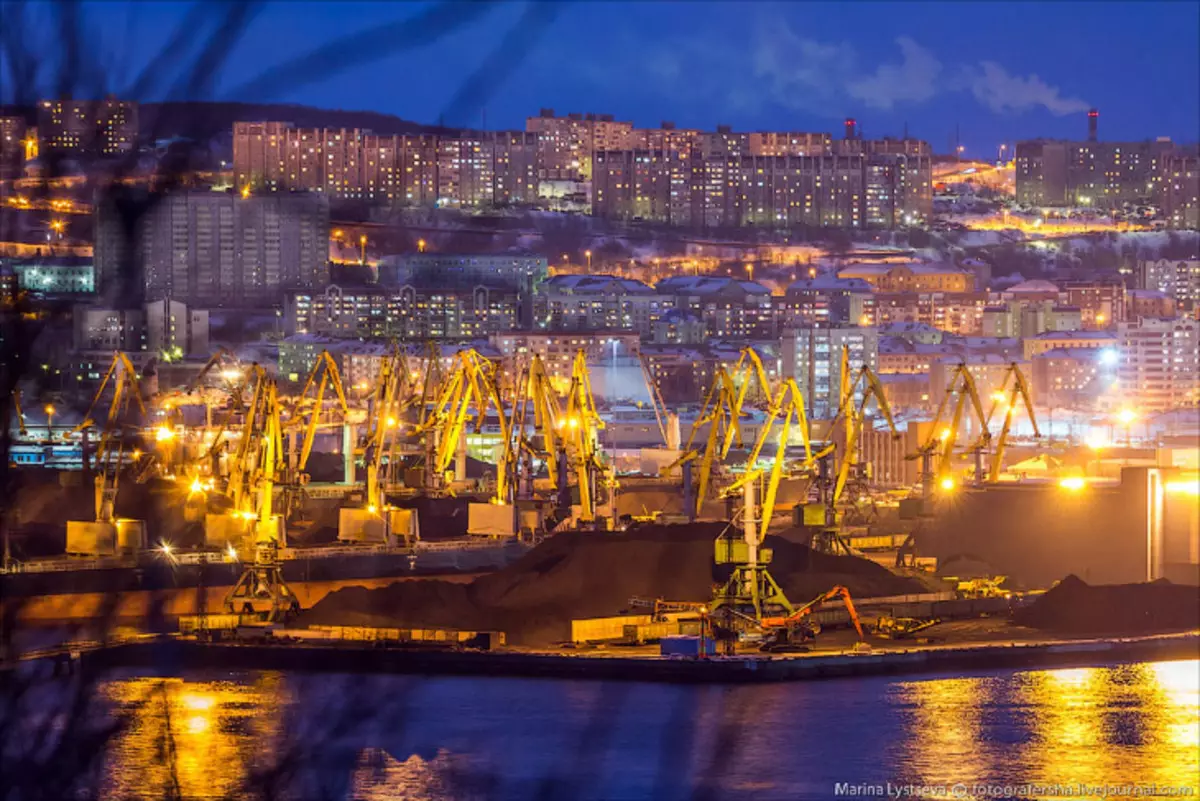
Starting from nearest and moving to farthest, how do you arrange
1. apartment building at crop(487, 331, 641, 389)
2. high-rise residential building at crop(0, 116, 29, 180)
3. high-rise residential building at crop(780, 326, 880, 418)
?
high-rise residential building at crop(0, 116, 29, 180), high-rise residential building at crop(780, 326, 880, 418), apartment building at crop(487, 331, 641, 389)

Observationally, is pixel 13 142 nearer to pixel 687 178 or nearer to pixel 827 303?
pixel 827 303

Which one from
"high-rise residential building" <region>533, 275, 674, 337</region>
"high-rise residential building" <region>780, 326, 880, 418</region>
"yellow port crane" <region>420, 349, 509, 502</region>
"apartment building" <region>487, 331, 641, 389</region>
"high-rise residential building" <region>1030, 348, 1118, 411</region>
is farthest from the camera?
"high-rise residential building" <region>533, 275, 674, 337</region>

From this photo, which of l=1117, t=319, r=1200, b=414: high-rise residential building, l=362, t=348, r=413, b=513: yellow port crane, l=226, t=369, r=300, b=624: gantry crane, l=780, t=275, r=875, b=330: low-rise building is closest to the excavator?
l=226, t=369, r=300, b=624: gantry crane

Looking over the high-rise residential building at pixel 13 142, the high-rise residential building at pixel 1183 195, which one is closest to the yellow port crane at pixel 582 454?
the high-rise residential building at pixel 13 142

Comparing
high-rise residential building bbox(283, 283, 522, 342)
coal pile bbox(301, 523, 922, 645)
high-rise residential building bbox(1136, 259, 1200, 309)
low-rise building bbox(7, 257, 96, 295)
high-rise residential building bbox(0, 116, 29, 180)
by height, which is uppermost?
high-rise residential building bbox(1136, 259, 1200, 309)

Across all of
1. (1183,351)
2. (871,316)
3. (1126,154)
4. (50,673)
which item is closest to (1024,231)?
(1126,154)

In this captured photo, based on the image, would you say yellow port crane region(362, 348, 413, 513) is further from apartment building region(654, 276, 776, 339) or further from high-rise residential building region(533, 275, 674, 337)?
apartment building region(654, 276, 776, 339)

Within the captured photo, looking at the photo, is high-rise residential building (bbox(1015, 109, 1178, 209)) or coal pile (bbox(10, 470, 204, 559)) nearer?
coal pile (bbox(10, 470, 204, 559))

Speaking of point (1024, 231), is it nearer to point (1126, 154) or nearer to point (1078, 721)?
point (1126, 154)

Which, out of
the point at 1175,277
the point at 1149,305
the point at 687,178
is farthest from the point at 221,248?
the point at 687,178
